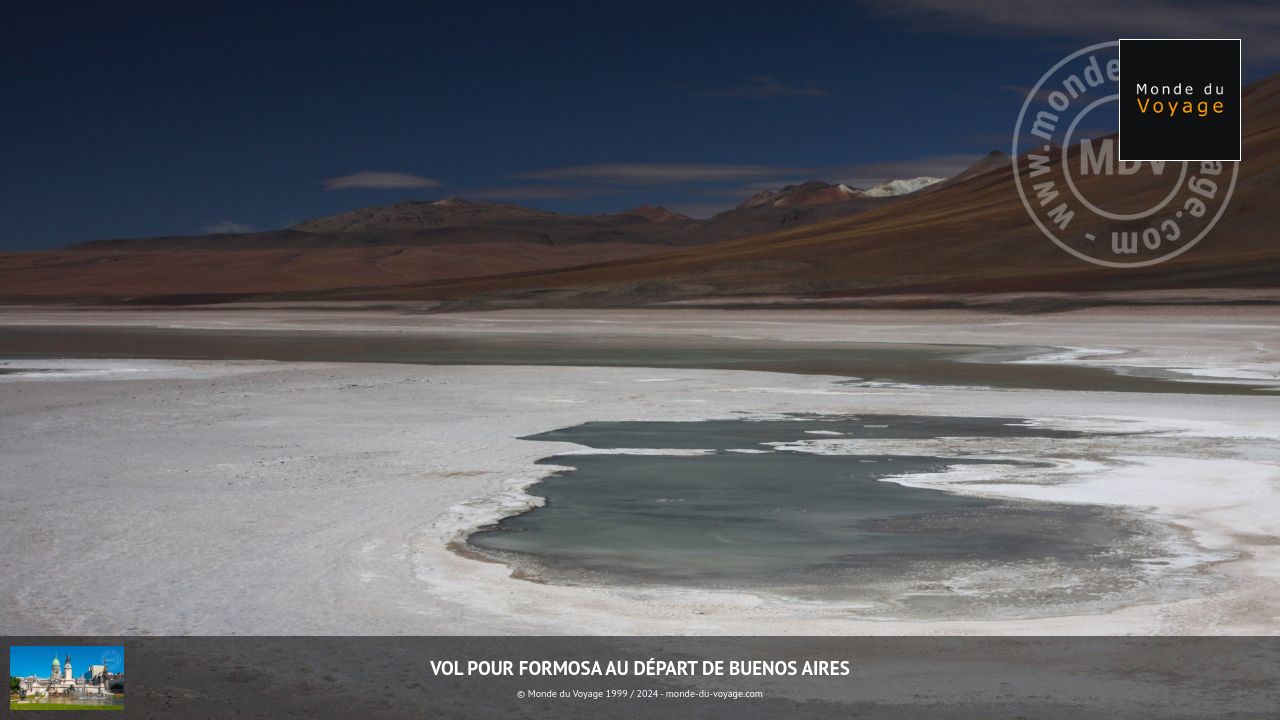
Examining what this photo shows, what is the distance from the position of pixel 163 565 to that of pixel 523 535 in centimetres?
229

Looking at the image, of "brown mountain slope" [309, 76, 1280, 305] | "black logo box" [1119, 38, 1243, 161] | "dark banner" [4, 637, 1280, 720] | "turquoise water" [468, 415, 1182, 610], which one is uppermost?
"black logo box" [1119, 38, 1243, 161]

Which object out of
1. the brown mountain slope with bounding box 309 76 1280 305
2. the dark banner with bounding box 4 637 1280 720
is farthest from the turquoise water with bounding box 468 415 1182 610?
the brown mountain slope with bounding box 309 76 1280 305

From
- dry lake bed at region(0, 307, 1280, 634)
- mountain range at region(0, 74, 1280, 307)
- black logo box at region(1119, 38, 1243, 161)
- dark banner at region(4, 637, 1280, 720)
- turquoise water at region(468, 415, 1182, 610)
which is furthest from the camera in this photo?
mountain range at region(0, 74, 1280, 307)

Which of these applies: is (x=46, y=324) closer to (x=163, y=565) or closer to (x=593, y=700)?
(x=163, y=565)

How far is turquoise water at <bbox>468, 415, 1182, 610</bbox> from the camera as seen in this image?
25.7 ft

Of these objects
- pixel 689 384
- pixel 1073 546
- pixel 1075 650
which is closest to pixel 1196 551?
pixel 1073 546

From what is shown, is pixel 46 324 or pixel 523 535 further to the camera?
pixel 46 324

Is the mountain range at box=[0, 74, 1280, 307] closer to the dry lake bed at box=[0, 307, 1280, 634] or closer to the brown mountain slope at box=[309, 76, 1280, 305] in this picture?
the brown mountain slope at box=[309, 76, 1280, 305]

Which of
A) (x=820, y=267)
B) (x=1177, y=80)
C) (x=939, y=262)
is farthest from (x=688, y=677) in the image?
(x=820, y=267)

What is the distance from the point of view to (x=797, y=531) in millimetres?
9250

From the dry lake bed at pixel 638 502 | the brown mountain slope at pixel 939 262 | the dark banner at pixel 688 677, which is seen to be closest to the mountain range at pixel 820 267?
the brown mountain slope at pixel 939 262

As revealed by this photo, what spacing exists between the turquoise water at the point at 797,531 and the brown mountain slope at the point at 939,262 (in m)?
55.5

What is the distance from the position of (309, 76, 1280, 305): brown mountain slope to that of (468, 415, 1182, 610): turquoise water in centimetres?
5550

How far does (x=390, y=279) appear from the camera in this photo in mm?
140000
